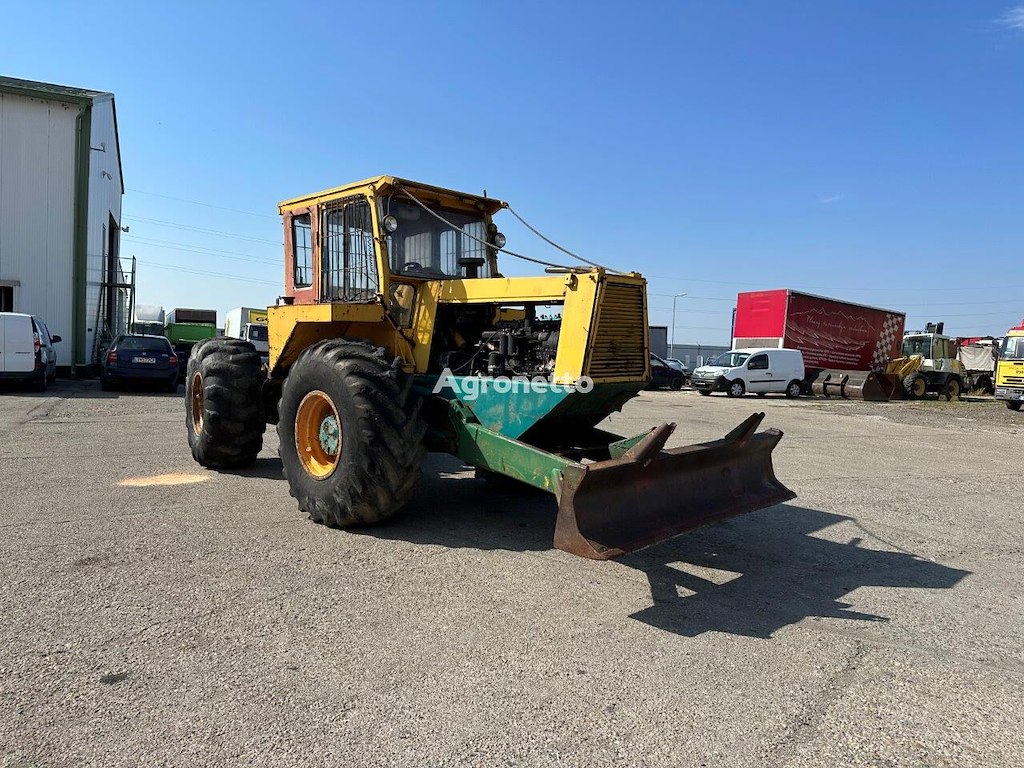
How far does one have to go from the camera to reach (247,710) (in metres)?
2.85

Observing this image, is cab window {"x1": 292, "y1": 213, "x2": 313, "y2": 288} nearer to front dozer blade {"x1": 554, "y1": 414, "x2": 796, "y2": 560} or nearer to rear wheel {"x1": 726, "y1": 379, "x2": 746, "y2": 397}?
front dozer blade {"x1": 554, "y1": 414, "x2": 796, "y2": 560}

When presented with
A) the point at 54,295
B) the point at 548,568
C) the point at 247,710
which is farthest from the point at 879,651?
the point at 54,295

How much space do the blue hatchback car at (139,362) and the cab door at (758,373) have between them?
60.9 ft

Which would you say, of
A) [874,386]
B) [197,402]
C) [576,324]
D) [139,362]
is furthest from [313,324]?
[874,386]

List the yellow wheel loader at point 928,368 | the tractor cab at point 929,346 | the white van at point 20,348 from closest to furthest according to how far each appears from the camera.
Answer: the white van at point 20,348 → the yellow wheel loader at point 928,368 → the tractor cab at point 929,346

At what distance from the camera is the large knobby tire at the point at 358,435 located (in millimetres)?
5066

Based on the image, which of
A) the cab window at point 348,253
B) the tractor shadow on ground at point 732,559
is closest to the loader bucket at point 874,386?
the tractor shadow on ground at point 732,559

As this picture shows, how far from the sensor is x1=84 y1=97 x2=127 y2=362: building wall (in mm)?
21297

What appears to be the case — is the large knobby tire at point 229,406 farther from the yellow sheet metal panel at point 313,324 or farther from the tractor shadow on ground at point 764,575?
the tractor shadow on ground at point 764,575

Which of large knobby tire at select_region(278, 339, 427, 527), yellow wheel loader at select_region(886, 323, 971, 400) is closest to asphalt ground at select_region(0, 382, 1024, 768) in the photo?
large knobby tire at select_region(278, 339, 427, 527)

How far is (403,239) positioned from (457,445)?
76.8 inches

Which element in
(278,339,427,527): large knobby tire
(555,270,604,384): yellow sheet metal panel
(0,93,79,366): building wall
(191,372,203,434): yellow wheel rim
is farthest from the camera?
(0,93,79,366): building wall

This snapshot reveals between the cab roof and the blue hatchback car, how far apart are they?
1168 cm

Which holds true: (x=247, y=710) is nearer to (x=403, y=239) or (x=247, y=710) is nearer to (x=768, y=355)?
(x=403, y=239)
